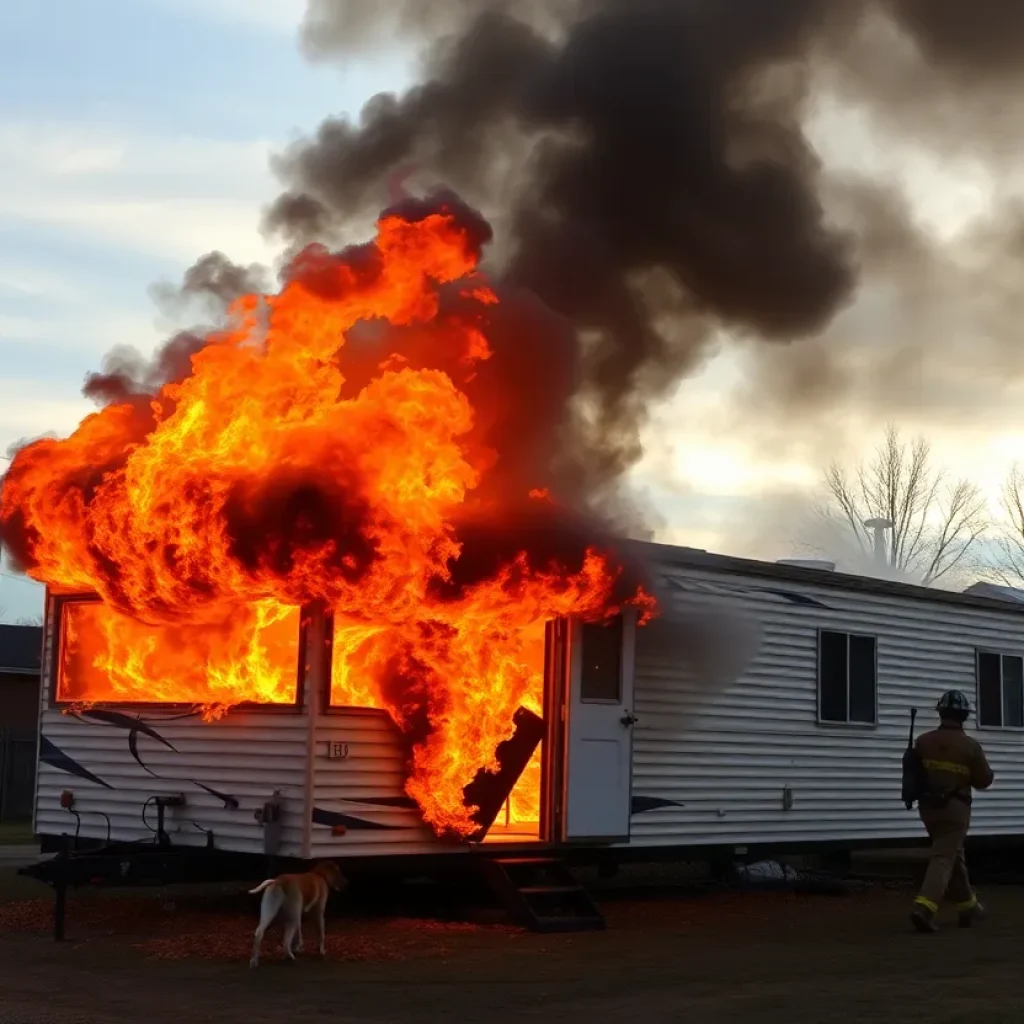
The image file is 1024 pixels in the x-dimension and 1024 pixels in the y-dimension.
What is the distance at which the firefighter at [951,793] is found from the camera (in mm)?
13047

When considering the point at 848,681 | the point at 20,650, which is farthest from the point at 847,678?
the point at 20,650

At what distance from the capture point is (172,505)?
11.4 metres

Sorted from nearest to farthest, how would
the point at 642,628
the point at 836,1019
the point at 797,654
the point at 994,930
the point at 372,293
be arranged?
the point at 836,1019 → the point at 372,293 → the point at 994,930 → the point at 642,628 → the point at 797,654

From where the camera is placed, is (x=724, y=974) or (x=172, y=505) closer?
(x=724, y=974)

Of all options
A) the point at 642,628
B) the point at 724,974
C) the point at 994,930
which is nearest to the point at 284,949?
the point at 724,974

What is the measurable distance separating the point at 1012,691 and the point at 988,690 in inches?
20.9

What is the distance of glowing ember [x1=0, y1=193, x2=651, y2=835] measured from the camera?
1129 cm

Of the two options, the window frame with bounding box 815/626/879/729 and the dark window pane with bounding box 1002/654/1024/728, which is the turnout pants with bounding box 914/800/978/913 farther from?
the dark window pane with bounding box 1002/654/1024/728

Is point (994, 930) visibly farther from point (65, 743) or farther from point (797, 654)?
point (65, 743)

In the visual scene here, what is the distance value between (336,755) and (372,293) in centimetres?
351

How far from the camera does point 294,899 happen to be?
400 inches

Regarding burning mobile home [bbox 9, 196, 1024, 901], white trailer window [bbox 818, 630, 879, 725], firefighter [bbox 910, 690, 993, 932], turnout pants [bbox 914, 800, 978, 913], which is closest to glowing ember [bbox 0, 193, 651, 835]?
burning mobile home [bbox 9, 196, 1024, 901]

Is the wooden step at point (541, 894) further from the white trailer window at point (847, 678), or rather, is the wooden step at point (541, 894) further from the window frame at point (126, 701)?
the white trailer window at point (847, 678)

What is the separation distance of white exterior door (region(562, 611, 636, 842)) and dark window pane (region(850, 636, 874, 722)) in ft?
11.8
